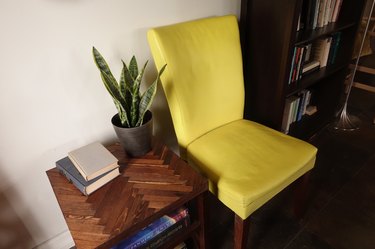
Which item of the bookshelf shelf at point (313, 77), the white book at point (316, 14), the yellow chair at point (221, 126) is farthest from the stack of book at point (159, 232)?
the white book at point (316, 14)

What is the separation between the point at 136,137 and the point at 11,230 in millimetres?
697

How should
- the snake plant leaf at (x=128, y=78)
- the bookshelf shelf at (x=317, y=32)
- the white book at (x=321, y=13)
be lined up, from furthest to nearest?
the white book at (x=321, y=13) < the bookshelf shelf at (x=317, y=32) < the snake plant leaf at (x=128, y=78)

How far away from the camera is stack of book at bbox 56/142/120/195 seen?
928 mm

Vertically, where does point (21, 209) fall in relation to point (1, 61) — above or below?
below

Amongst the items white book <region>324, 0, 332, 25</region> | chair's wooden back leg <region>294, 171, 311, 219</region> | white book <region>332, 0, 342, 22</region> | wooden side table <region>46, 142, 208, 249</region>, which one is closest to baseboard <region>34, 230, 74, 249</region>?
wooden side table <region>46, 142, 208, 249</region>

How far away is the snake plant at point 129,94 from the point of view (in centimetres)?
100

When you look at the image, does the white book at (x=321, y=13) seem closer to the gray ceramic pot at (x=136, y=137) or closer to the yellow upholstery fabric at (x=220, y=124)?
the yellow upholstery fabric at (x=220, y=124)

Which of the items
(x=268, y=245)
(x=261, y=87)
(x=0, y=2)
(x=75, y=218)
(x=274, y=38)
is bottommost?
(x=268, y=245)

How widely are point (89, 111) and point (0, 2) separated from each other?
496 mm

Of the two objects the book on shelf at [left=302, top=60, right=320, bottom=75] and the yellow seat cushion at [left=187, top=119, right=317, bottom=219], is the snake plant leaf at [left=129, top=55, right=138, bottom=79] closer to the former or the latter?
the yellow seat cushion at [left=187, top=119, right=317, bottom=219]

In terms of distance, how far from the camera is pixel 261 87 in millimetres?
1517

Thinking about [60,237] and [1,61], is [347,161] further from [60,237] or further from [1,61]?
[1,61]

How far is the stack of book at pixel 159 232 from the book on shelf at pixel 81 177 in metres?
0.22

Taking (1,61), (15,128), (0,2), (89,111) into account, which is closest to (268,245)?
(89,111)
